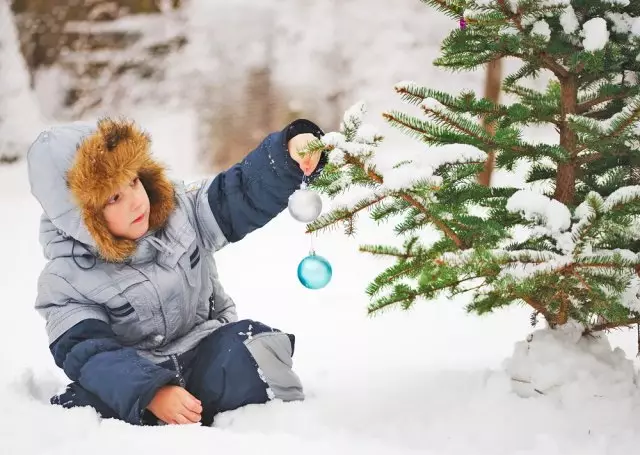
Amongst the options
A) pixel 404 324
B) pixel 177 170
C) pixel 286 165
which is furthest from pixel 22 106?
pixel 286 165

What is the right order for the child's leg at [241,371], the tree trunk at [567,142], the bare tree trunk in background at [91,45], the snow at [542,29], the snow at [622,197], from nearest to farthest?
the snow at [622,197] → the snow at [542,29] → the tree trunk at [567,142] → the child's leg at [241,371] → the bare tree trunk in background at [91,45]

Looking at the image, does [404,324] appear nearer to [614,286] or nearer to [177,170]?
[614,286]

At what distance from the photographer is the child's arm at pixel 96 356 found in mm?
1229

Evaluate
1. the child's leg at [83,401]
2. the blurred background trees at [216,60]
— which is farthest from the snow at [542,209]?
the blurred background trees at [216,60]

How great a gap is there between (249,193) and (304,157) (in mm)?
183

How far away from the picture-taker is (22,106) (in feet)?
14.3

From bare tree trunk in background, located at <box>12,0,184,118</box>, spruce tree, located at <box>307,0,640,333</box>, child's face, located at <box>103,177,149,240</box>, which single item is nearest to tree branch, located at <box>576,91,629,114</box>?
spruce tree, located at <box>307,0,640,333</box>

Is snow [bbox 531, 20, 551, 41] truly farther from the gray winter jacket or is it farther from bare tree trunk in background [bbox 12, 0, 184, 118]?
bare tree trunk in background [bbox 12, 0, 184, 118]

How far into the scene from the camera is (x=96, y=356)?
1258 millimetres

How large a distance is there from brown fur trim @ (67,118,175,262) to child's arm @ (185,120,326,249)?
180 mm

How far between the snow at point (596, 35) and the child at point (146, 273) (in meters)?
0.52

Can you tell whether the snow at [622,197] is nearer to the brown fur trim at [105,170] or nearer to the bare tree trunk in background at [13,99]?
the brown fur trim at [105,170]

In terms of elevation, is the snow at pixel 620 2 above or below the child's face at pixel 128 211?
above

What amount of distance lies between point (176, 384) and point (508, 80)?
34.0 inches
